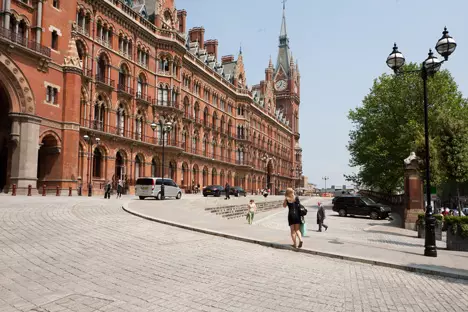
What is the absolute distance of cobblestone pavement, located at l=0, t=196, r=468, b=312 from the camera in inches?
212

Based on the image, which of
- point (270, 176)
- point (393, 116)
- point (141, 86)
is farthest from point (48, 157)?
point (270, 176)

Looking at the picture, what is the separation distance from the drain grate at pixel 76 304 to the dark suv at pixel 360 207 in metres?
27.6

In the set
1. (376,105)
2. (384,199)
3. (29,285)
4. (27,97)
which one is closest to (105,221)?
(29,285)

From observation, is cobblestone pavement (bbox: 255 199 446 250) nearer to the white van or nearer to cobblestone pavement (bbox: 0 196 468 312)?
cobblestone pavement (bbox: 0 196 468 312)

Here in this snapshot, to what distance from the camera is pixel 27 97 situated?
2638 cm

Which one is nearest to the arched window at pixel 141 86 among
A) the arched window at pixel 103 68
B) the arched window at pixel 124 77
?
the arched window at pixel 124 77

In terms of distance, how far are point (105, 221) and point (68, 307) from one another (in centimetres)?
873

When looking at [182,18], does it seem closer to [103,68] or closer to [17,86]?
[103,68]

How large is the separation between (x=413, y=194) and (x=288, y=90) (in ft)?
275

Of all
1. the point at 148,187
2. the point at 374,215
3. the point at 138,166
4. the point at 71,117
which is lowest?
the point at 374,215

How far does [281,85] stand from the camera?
10362cm

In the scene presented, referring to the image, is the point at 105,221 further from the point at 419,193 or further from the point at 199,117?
the point at 199,117

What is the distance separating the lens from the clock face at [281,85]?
103 m

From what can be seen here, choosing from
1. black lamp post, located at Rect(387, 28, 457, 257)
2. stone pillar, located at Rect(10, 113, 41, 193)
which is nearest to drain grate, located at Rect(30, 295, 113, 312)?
black lamp post, located at Rect(387, 28, 457, 257)
